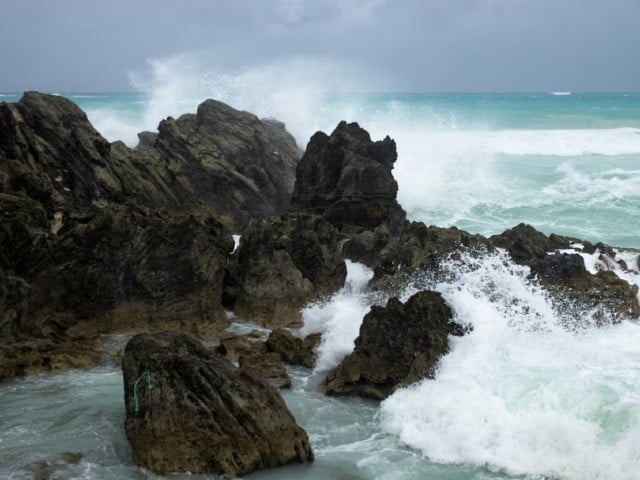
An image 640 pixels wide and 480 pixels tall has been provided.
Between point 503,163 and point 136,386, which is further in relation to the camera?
point 503,163

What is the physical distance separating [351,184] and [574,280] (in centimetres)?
690

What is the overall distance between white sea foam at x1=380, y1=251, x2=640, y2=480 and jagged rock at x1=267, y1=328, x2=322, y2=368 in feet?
6.70

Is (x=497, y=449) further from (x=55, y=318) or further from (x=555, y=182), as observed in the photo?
(x=555, y=182)

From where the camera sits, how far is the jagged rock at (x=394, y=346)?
31.8ft

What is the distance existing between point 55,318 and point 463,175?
2287 cm

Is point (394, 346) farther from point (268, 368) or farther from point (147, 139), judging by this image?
point (147, 139)

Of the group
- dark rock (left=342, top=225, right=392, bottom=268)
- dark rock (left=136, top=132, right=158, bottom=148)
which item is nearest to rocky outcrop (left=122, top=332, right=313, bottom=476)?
dark rock (left=342, top=225, right=392, bottom=268)

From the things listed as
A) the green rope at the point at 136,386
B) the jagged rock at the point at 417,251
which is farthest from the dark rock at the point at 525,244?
the green rope at the point at 136,386

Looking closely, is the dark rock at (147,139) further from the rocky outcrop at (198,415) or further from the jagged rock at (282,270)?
the rocky outcrop at (198,415)

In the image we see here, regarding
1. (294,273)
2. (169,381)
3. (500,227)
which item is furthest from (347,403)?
(500,227)

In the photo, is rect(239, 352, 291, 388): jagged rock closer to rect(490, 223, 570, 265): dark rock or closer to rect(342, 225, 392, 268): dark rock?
rect(490, 223, 570, 265): dark rock

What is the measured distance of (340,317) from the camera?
1221 cm

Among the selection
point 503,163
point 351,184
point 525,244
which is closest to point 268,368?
point 525,244

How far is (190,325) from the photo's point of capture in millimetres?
12336
